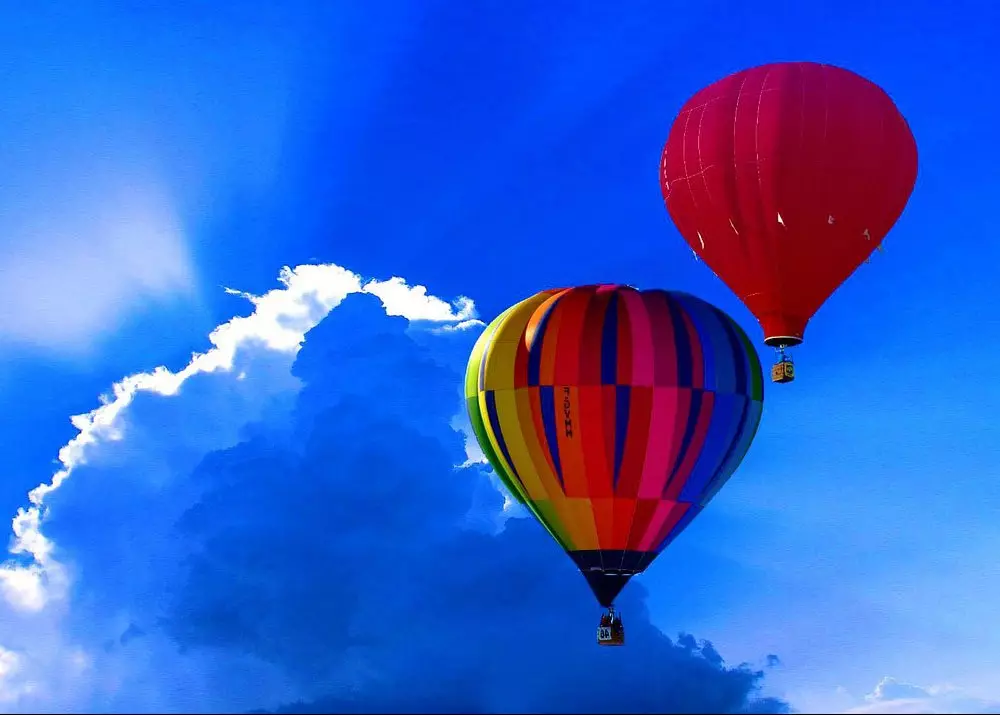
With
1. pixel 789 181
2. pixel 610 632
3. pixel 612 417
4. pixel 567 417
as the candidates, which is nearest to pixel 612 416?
pixel 612 417

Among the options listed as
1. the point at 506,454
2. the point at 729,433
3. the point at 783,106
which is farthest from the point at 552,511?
the point at 783,106

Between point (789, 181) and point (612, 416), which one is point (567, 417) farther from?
point (789, 181)

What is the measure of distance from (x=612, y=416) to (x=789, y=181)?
828 centimetres

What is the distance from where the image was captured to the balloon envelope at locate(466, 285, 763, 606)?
143ft

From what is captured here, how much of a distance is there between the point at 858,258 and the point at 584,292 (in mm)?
8133

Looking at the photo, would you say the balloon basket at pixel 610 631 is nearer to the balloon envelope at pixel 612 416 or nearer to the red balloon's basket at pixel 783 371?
the balloon envelope at pixel 612 416

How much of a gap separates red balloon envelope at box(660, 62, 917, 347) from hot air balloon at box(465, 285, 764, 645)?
9.61ft

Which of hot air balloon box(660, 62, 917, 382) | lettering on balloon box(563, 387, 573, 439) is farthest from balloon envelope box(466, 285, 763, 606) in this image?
hot air balloon box(660, 62, 917, 382)

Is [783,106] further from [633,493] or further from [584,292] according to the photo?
[633,493]

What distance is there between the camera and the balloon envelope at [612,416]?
43.6m

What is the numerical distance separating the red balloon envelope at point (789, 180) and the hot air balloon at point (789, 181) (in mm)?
27

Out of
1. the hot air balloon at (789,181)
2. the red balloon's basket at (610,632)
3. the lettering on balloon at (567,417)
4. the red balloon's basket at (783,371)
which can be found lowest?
the red balloon's basket at (610,632)

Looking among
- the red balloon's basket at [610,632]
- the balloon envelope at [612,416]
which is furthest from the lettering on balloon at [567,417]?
the red balloon's basket at [610,632]

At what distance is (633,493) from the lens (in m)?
43.8
